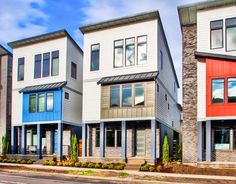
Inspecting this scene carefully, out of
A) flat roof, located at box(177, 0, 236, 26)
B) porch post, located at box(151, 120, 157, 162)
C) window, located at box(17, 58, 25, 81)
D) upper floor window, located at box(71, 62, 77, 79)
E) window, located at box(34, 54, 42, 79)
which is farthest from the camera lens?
window, located at box(17, 58, 25, 81)

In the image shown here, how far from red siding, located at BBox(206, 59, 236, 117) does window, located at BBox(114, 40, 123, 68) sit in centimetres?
786

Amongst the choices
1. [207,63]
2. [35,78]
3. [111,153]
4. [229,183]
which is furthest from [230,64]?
[35,78]

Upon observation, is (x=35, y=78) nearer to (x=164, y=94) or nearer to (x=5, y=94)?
(x=5, y=94)

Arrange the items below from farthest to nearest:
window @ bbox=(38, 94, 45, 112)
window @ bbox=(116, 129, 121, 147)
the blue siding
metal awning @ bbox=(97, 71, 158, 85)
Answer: window @ bbox=(38, 94, 45, 112) < the blue siding < window @ bbox=(116, 129, 121, 147) < metal awning @ bbox=(97, 71, 158, 85)

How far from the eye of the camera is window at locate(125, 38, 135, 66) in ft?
95.8

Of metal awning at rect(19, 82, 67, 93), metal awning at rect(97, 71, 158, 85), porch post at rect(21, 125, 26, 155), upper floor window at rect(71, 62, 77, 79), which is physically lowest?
porch post at rect(21, 125, 26, 155)

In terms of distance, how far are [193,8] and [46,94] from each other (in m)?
16.1

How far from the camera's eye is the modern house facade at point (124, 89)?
91.4 feet

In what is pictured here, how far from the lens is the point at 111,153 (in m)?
29.8

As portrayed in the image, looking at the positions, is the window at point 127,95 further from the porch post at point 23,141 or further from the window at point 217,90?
the porch post at point 23,141

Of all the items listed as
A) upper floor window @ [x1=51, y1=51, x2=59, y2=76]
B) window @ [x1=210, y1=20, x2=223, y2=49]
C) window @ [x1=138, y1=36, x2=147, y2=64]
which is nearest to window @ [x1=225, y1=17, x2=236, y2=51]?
window @ [x1=210, y1=20, x2=223, y2=49]

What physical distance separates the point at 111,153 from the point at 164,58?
10164 mm

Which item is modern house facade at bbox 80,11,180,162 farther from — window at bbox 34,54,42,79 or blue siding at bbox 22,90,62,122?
window at bbox 34,54,42,79

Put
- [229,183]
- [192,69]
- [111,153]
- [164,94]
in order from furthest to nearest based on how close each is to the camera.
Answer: [164,94] → [111,153] → [192,69] → [229,183]
